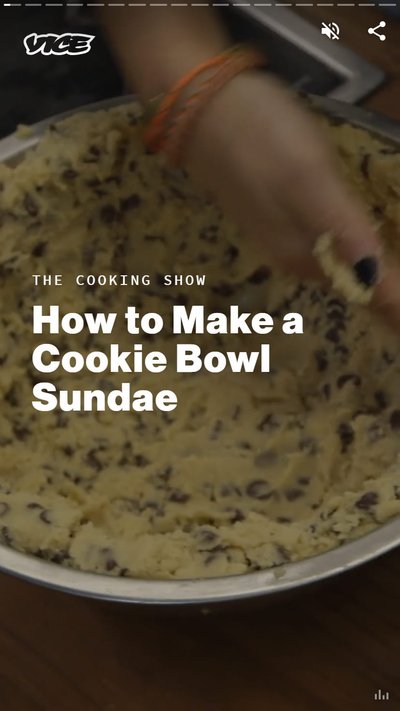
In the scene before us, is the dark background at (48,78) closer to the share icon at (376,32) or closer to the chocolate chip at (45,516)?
the share icon at (376,32)

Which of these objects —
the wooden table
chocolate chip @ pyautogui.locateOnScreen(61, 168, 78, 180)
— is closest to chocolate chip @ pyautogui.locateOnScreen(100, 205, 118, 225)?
chocolate chip @ pyautogui.locateOnScreen(61, 168, 78, 180)

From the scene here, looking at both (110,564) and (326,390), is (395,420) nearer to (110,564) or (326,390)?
(326,390)

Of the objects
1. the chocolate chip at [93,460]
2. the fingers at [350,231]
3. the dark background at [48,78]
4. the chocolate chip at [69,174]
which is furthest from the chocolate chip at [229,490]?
the dark background at [48,78]

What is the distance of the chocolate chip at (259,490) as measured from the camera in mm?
714

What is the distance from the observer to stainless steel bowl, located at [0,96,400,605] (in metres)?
0.54

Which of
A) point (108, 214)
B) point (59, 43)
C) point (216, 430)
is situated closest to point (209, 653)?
point (216, 430)

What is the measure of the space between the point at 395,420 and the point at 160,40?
1.20ft

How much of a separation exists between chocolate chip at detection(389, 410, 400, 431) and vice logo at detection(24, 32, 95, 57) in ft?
1.83

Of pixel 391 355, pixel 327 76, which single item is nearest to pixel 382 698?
pixel 391 355

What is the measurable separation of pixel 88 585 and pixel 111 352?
1.13 feet

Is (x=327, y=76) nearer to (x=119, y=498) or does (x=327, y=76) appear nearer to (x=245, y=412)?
(x=245, y=412)

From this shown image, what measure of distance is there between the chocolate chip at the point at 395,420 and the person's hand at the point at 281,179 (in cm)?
12

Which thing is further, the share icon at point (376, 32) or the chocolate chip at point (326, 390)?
the share icon at point (376, 32)

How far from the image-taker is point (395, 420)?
71 cm
